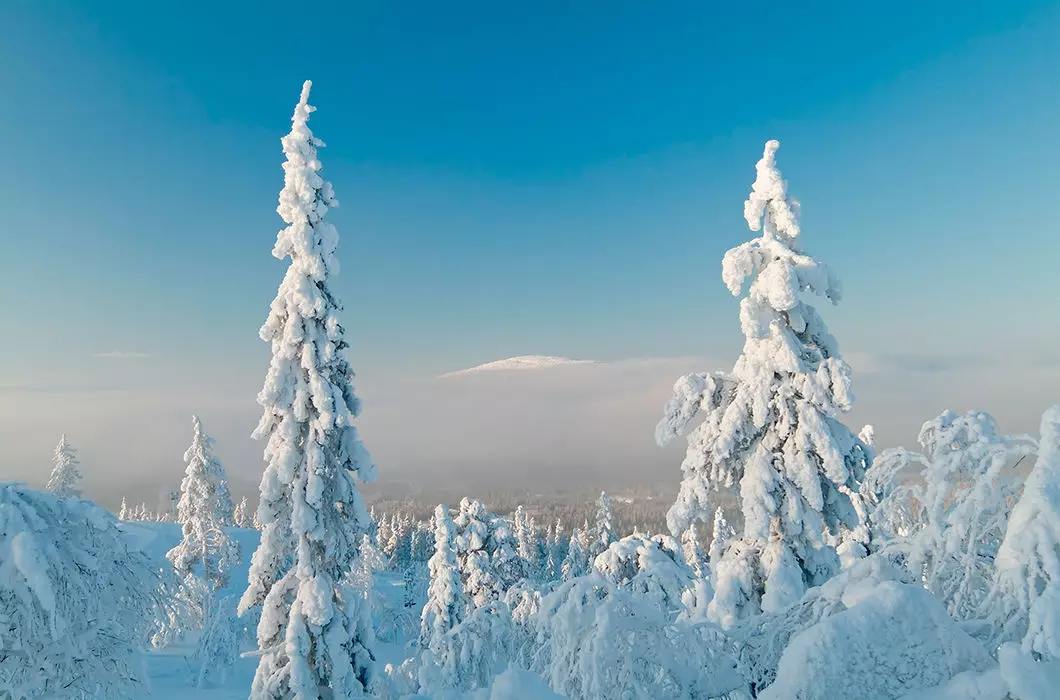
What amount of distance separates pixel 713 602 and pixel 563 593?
7.52m

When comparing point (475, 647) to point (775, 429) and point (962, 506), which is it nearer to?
point (775, 429)

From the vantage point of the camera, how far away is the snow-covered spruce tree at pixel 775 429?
39.7 feet

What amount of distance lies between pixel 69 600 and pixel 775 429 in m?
12.0

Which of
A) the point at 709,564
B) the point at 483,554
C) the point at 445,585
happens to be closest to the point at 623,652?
the point at 709,564

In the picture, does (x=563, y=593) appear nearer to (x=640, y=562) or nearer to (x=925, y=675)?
(x=925, y=675)

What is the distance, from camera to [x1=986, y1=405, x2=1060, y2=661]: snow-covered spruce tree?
14.6 feet

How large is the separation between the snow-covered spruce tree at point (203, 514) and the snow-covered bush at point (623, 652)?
44.0m

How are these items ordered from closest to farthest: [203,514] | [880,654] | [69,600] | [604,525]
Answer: [880,654]
[69,600]
[203,514]
[604,525]

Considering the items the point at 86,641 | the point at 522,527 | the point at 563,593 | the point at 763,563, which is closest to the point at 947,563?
the point at 563,593

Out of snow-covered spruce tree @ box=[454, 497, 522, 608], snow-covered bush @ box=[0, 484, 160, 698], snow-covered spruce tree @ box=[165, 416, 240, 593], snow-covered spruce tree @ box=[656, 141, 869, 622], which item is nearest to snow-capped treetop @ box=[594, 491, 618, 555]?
snow-covered spruce tree @ box=[454, 497, 522, 608]

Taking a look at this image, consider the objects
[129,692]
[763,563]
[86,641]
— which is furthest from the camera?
[763,563]

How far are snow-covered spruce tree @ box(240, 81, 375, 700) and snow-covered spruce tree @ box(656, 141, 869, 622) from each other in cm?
821

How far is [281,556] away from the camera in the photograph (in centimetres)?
1565

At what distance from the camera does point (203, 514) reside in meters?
43.5
